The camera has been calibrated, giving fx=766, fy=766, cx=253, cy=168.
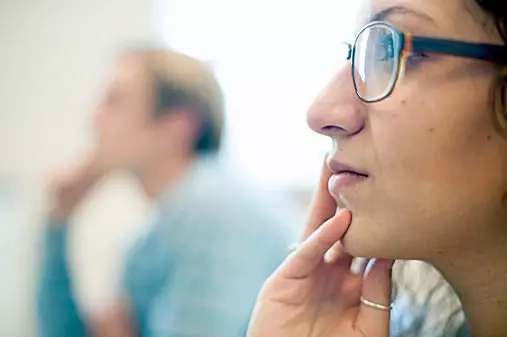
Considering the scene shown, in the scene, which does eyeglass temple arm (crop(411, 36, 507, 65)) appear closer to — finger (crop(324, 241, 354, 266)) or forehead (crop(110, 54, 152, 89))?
finger (crop(324, 241, 354, 266))

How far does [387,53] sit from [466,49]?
0.08m

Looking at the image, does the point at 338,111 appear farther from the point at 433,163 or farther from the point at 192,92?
the point at 192,92

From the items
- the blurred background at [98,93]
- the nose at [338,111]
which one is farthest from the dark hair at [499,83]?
the blurred background at [98,93]

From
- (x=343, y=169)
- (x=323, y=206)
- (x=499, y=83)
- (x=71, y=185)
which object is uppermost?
(x=499, y=83)

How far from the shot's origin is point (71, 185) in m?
2.03

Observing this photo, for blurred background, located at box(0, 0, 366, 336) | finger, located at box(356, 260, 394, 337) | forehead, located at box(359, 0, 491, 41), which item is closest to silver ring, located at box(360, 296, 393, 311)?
finger, located at box(356, 260, 394, 337)

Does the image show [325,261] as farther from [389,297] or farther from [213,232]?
[213,232]

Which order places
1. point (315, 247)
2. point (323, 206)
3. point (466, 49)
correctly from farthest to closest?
point (323, 206) → point (315, 247) → point (466, 49)

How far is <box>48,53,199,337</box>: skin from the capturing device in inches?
71.2

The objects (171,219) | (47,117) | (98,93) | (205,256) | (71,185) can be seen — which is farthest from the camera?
(47,117)

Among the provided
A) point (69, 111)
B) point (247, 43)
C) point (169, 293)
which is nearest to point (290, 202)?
point (247, 43)

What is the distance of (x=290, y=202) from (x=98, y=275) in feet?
2.37

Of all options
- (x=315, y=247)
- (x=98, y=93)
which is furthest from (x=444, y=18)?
(x=98, y=93)

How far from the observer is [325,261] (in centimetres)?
102
